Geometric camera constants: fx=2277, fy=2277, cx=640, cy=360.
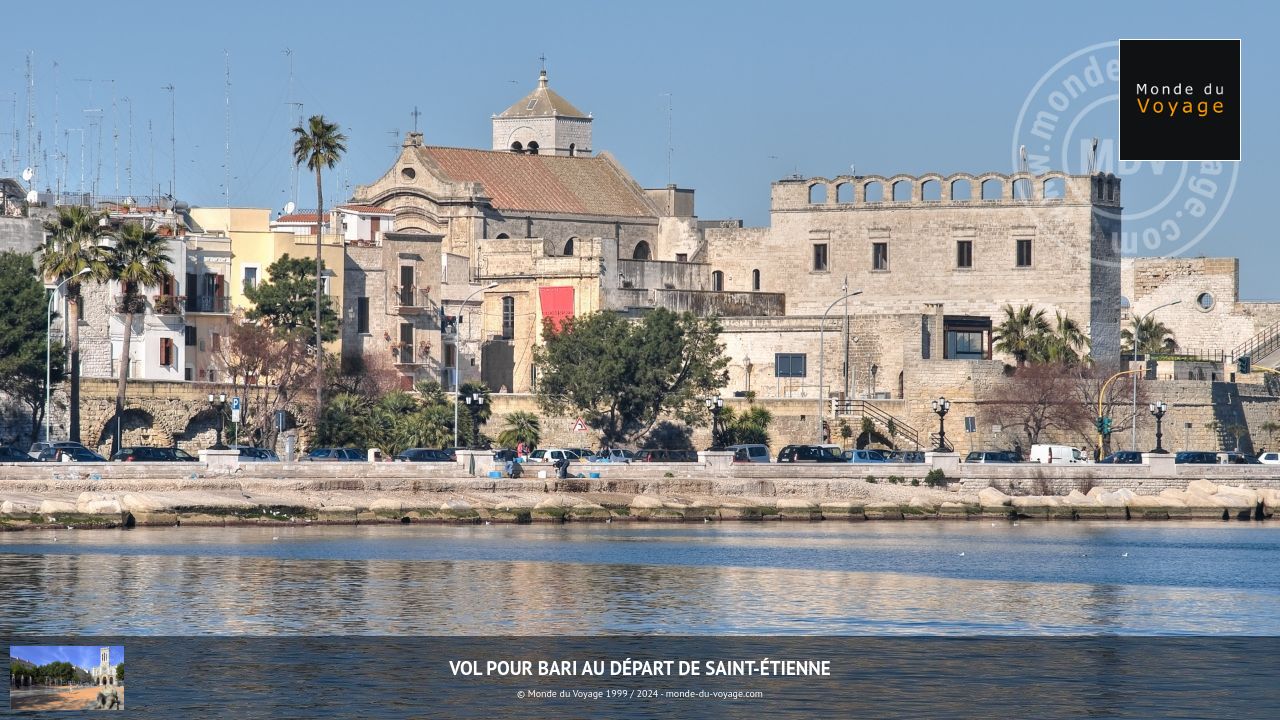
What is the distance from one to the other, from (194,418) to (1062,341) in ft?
112

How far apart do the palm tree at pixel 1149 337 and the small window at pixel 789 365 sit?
20971mm

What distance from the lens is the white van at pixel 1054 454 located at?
3036 inches

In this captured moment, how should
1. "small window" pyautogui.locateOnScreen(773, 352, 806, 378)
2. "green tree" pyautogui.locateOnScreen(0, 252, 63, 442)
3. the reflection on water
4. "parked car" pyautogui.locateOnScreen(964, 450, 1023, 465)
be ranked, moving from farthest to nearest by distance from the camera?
"small window" pyautogui.locateOnScreen(773, 352, 806, 378) → "green tree" pyautogui.locateOnScreen(0, 252, 63, 442) → "parked car" pyautogui.locateOnScreen(964, 450, 1023, 465) → the reflection on water

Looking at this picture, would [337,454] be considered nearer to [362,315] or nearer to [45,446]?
[45,446]

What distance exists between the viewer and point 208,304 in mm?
86312

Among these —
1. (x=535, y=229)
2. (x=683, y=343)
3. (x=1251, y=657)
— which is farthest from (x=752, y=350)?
(x=1251, y=657)

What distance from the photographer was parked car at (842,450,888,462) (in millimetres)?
72312

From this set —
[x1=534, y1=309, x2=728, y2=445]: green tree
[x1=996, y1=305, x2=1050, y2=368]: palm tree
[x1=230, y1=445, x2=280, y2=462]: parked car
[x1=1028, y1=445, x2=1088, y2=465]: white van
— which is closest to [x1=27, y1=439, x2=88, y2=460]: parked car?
[x1=230, y1=445, x2=280, y2=462]: parked car

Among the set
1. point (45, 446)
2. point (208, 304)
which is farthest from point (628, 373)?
point (45, 446)

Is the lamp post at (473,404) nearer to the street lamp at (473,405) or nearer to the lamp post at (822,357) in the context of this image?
the street lamp at (473,405)

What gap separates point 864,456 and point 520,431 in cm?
1642

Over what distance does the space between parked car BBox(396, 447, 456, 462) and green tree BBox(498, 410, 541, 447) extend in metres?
12.7

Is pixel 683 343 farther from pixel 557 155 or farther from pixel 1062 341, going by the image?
pixel 557 155

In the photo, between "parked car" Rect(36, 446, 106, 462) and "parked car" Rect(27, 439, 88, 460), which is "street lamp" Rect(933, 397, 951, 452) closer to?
"parked car" Rect(36, 446, 106, 462)
